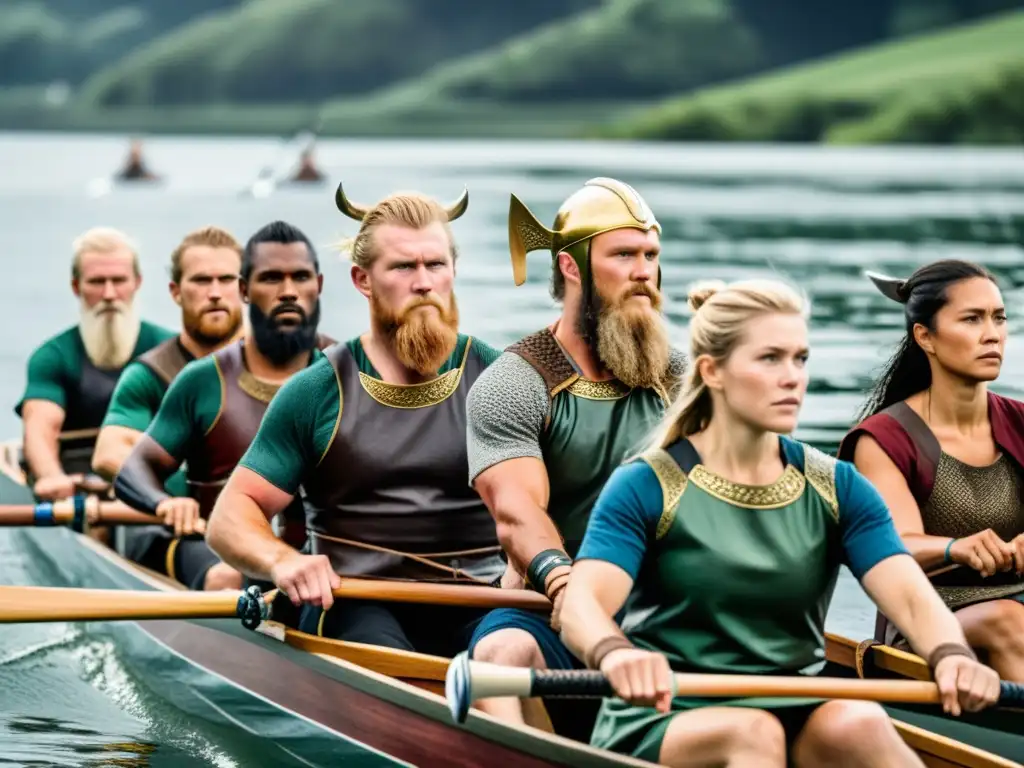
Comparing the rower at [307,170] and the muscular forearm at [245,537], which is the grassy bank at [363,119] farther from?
the muscular forearm at [245,537]

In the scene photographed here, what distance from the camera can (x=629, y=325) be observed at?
597 cm

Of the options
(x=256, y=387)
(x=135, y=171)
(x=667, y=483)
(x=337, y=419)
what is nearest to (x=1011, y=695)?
(x=667, y=483)

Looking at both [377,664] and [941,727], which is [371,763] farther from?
[941,727]

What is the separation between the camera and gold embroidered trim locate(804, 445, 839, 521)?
15.7ft

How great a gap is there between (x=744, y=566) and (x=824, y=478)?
33 centimetres

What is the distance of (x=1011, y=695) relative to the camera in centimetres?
473

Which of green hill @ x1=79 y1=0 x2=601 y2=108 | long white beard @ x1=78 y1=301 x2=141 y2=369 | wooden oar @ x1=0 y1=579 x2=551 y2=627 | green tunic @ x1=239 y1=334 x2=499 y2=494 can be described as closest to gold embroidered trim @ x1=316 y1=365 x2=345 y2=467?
green tunic @ x1=239 y1=334 x2=499 y2=494

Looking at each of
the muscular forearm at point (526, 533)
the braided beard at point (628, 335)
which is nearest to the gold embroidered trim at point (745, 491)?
the muscular forearm at point (526, 533)

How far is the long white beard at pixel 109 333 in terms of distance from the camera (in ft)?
31.9

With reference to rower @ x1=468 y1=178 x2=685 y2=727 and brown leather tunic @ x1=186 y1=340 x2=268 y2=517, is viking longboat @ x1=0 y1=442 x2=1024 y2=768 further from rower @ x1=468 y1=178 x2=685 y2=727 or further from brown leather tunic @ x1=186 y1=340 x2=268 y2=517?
brown leather tunic @ x1=186 y1=340 x2=268 y2=517

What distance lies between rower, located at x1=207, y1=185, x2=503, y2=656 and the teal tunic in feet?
5.35

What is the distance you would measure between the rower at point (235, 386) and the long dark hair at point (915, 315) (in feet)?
7.58

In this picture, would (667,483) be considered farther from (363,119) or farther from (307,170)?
(363,119)

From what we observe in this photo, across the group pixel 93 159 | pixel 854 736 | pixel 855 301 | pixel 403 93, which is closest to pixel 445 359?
pixel 854 736
